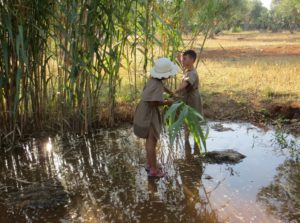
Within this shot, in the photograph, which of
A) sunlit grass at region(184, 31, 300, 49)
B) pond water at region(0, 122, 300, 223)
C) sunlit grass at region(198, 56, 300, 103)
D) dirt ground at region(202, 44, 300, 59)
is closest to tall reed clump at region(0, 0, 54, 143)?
pond water at region(0, 122, 300, 223)

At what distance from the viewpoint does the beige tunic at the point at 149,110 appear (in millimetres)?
3689

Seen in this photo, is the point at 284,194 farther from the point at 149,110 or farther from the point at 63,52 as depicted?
the point at 63,52

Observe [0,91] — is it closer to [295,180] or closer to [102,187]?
[102,187]

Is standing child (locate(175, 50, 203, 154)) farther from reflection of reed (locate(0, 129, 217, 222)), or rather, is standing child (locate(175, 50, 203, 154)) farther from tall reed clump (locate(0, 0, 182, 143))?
reflection of reed (locate(0, 129, 217, 222))

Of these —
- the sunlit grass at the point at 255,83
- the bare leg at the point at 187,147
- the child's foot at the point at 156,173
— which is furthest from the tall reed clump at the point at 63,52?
the sunlit grass at the point at 255,83

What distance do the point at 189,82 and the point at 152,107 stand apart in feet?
2.90

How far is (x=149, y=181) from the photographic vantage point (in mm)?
3875

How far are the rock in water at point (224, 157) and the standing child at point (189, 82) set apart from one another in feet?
0.86

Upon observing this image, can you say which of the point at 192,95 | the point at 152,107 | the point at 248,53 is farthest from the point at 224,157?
the point at 248,53

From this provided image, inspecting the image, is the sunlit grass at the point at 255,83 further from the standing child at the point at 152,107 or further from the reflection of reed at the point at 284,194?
the standing child at the point at 152,107

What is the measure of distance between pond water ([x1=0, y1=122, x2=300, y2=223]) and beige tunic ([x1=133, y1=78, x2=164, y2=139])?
42cm

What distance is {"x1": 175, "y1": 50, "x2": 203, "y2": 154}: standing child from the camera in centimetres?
451

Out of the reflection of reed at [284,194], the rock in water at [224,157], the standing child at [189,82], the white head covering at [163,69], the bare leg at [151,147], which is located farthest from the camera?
the standing child at [189,82]

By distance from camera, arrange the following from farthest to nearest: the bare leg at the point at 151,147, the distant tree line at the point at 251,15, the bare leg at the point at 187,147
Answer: the distant tree line at the point at 251,15 → the bare leg at the point at 187,147 → the bare leg at the point at 151,147
